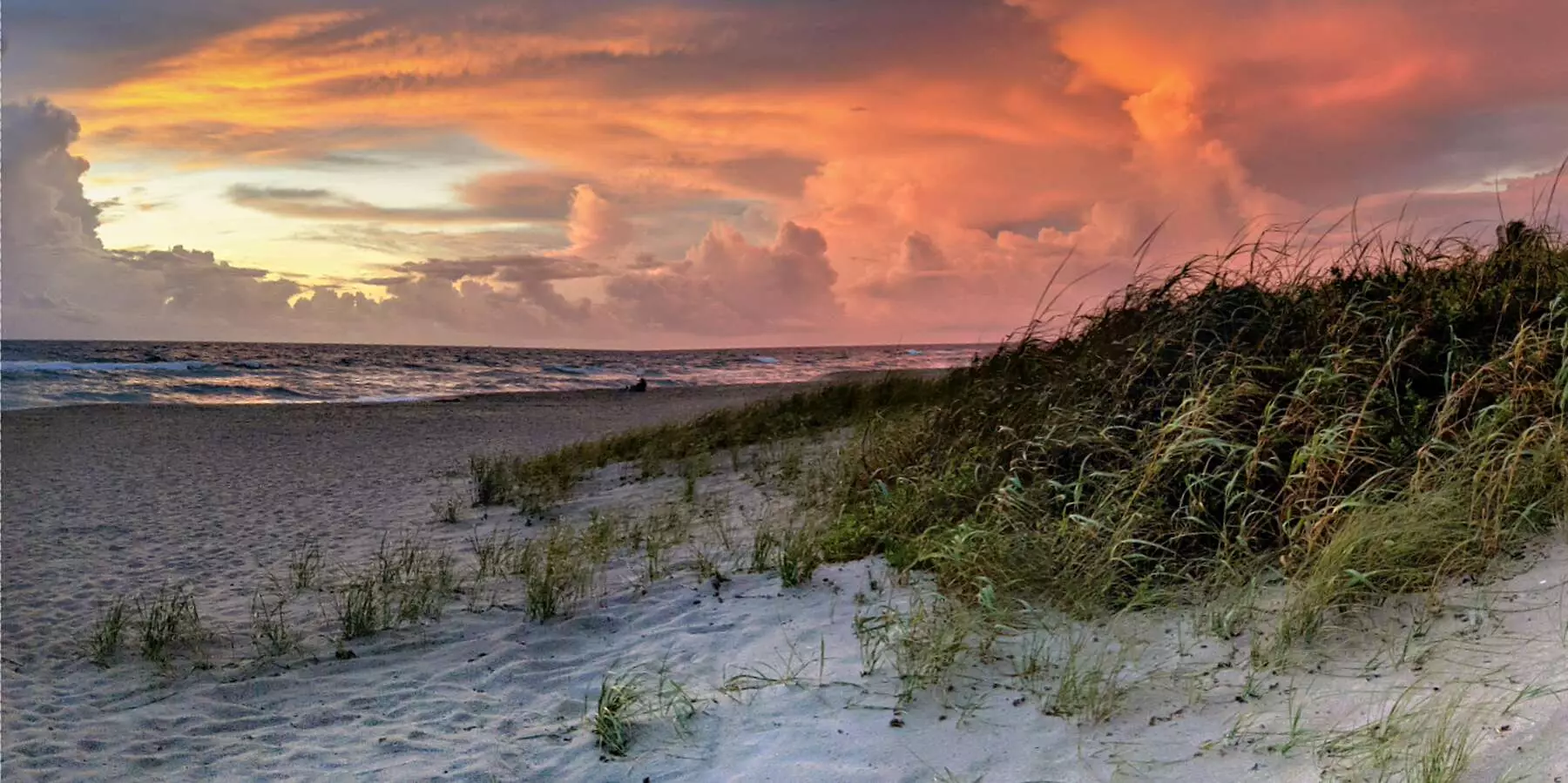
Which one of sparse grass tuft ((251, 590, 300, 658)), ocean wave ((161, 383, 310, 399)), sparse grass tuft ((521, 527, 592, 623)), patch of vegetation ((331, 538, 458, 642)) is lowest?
sparse grass tuft ((251, 590, 300, 658))

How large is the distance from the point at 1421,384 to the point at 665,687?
4.79 metres

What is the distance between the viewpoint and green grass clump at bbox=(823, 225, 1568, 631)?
13.1 ft

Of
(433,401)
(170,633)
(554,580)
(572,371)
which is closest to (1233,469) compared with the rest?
(554,580)

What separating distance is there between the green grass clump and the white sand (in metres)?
0.27

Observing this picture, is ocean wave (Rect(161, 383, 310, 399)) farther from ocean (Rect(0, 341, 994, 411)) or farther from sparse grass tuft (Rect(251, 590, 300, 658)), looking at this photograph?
sparse grass tuft (Rect(251, 590, 300, 658))

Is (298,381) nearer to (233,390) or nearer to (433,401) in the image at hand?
(233,390)

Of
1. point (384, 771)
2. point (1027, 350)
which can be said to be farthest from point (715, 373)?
point (384, 771)

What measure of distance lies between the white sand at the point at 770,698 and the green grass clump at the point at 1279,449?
0.89 ft

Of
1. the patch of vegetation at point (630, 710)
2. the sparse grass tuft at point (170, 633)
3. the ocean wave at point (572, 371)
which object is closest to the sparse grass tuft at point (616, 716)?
the patch of vegetation at point (630, 710)

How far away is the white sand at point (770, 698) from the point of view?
312 cm

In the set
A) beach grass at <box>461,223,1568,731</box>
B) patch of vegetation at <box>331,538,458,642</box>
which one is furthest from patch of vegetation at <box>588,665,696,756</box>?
patch of vegetation at <box>331,538,458,642</box>

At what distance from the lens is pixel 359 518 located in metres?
10.1

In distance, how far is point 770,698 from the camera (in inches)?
163

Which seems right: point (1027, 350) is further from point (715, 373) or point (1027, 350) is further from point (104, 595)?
point (715, 373)
